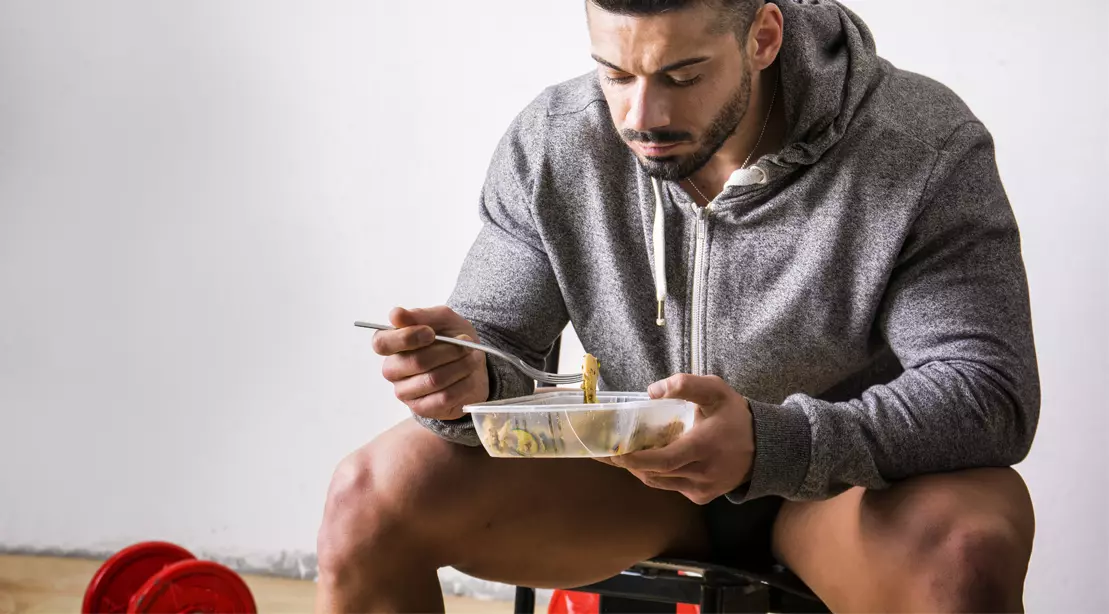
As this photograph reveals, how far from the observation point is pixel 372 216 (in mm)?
2322

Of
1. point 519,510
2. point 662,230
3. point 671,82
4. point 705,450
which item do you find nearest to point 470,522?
point 519,510

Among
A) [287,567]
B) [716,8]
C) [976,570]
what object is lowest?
[287,567]

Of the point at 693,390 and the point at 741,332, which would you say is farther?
the point at 741,332

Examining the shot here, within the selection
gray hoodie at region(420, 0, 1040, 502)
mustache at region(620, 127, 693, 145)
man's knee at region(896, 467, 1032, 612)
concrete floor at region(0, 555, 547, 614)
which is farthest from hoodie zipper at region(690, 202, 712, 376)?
concrete floor at region(0, 555, 547, 614)

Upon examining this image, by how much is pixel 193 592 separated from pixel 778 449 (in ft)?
2.81

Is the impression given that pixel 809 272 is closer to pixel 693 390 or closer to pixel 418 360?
pixel 693 390

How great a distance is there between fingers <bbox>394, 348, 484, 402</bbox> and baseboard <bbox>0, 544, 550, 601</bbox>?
1.21 metres

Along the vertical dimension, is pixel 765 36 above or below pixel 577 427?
above

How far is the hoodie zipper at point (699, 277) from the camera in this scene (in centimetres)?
125

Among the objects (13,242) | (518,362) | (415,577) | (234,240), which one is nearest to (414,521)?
(415,577)

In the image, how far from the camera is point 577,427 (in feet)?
2.99

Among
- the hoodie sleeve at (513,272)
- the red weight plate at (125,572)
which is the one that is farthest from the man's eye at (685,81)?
the red weight plate at (125,572)

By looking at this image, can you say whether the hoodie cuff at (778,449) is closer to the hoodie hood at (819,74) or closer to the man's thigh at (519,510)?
the man's thigh at (519,510)

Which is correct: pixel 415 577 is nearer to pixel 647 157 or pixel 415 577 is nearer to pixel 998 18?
pixel 647 157
